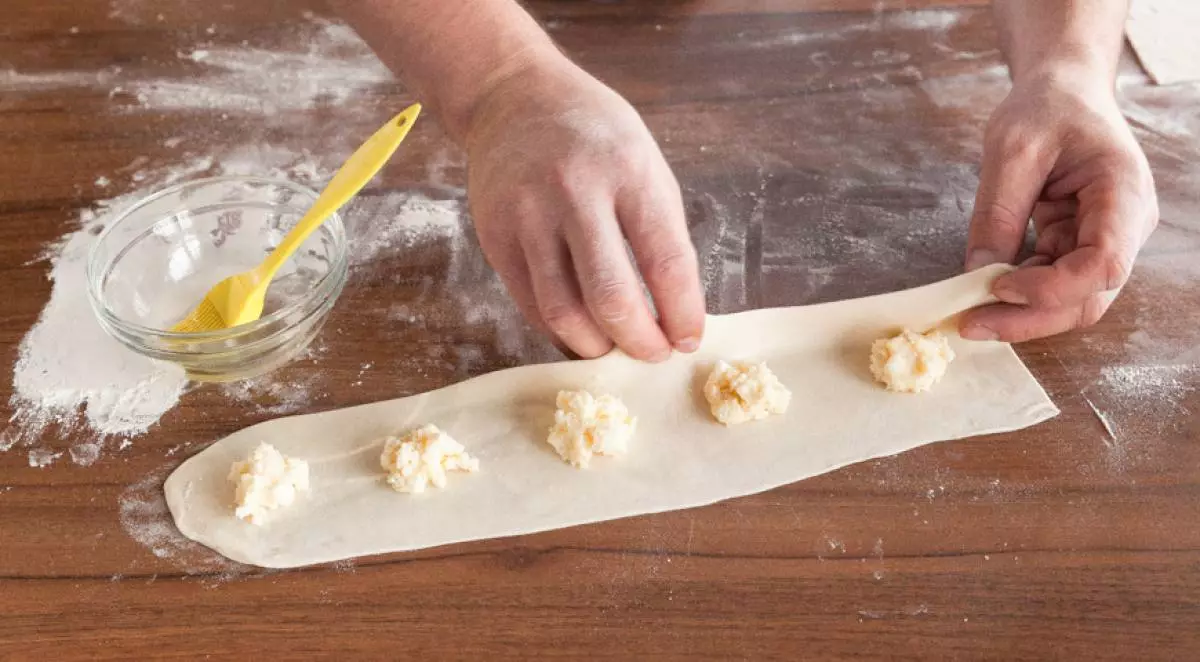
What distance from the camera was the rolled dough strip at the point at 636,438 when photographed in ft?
3.31

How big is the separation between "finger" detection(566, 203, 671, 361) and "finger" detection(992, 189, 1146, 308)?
1.45ft

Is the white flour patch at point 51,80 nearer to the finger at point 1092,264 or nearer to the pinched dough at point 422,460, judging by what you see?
the pinched dough at point 422,460

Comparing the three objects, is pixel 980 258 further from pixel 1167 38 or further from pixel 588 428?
pixel 1167 38

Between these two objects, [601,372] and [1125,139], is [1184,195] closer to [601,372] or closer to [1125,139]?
[1125,139]

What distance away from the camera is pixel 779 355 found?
1.16m

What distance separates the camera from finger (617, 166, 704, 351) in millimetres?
1029

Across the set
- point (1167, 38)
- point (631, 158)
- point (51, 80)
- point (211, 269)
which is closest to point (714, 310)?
point (631, 158)

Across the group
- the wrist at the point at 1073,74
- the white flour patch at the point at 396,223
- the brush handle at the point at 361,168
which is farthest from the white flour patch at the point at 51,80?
the wrist at the point at 1073,74

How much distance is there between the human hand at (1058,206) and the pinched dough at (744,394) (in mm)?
252

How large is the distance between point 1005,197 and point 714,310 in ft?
1.25

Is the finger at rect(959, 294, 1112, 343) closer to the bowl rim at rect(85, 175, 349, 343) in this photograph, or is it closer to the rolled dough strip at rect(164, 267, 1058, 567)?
the rolled dough strip at rect(164, 267, 1058, 567)

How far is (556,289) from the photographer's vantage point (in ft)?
3.45

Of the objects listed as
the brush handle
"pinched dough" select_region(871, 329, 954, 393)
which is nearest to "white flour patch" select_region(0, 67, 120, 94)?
the brush handle

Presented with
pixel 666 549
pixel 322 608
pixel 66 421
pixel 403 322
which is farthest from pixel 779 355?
pixel 66 421
